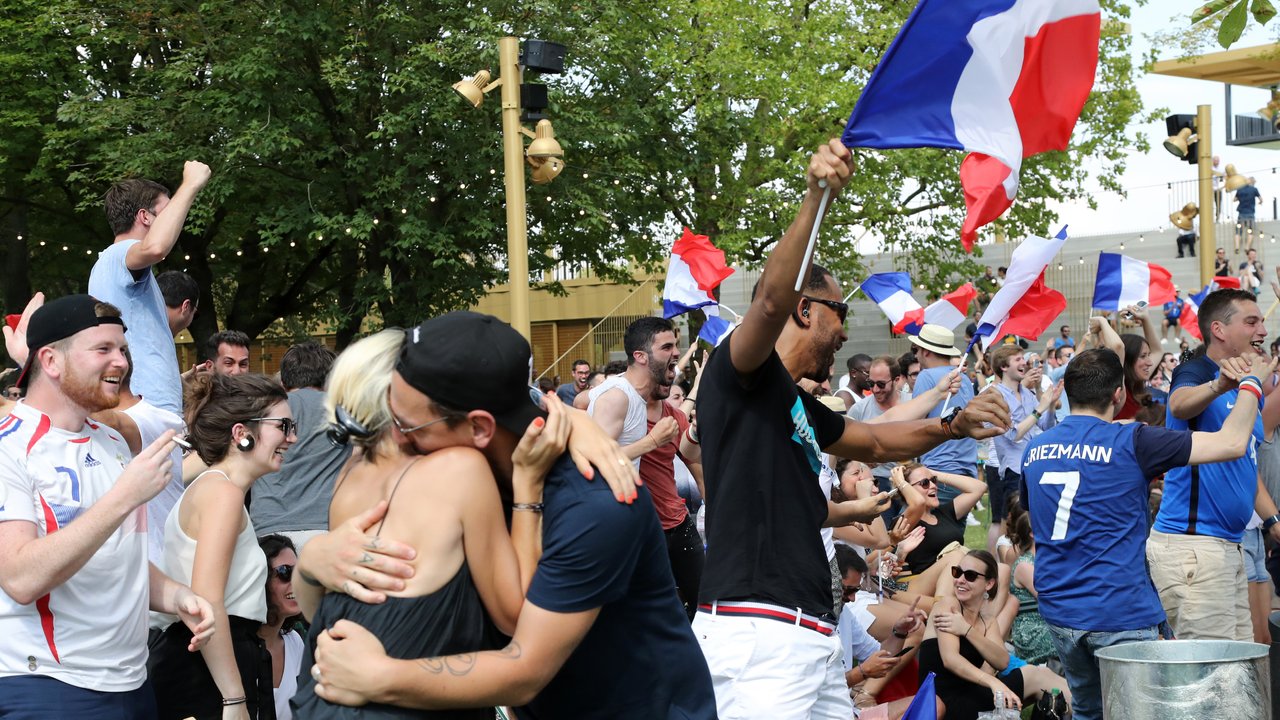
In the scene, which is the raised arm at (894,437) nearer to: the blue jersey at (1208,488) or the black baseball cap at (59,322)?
the black baseball cap at (59,322)

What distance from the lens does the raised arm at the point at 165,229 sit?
207 inches

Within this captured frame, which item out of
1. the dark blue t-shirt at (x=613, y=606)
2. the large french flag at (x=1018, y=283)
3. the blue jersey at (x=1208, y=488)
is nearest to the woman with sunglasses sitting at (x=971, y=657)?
the blue jersey at (x=1208, y=488)

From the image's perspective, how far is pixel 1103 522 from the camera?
5.65m

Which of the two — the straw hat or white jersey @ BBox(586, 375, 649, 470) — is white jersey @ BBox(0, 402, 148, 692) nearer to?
white jersey @ BBox(586, 375, 649, 470)

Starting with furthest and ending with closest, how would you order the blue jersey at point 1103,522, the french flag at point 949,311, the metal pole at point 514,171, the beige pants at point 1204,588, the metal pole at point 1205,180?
the metal pole at point 1205,180
the metal pole at point 514,171
the french flag at point 949,311
the beige pants at point 1204,588
the blue jersey at point 1103,522

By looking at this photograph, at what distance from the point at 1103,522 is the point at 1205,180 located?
41.8 feet

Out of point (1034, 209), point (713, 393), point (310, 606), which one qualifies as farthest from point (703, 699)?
point (1034, 209)

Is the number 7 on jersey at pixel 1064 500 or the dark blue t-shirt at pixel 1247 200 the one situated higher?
→ the dark blue t-shirt at pixel 1247 200

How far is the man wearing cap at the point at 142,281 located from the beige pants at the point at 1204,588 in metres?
5.08

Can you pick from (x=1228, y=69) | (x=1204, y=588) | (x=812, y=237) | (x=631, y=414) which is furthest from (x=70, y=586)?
(x=1228, y=69)

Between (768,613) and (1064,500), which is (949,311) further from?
(768,613)

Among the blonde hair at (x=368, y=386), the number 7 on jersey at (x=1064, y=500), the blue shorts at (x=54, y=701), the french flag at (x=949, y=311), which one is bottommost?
the blue shorts at (x=54, y=701)

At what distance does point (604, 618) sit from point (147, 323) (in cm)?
365

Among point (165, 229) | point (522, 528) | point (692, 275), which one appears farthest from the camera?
point (692, 275)
